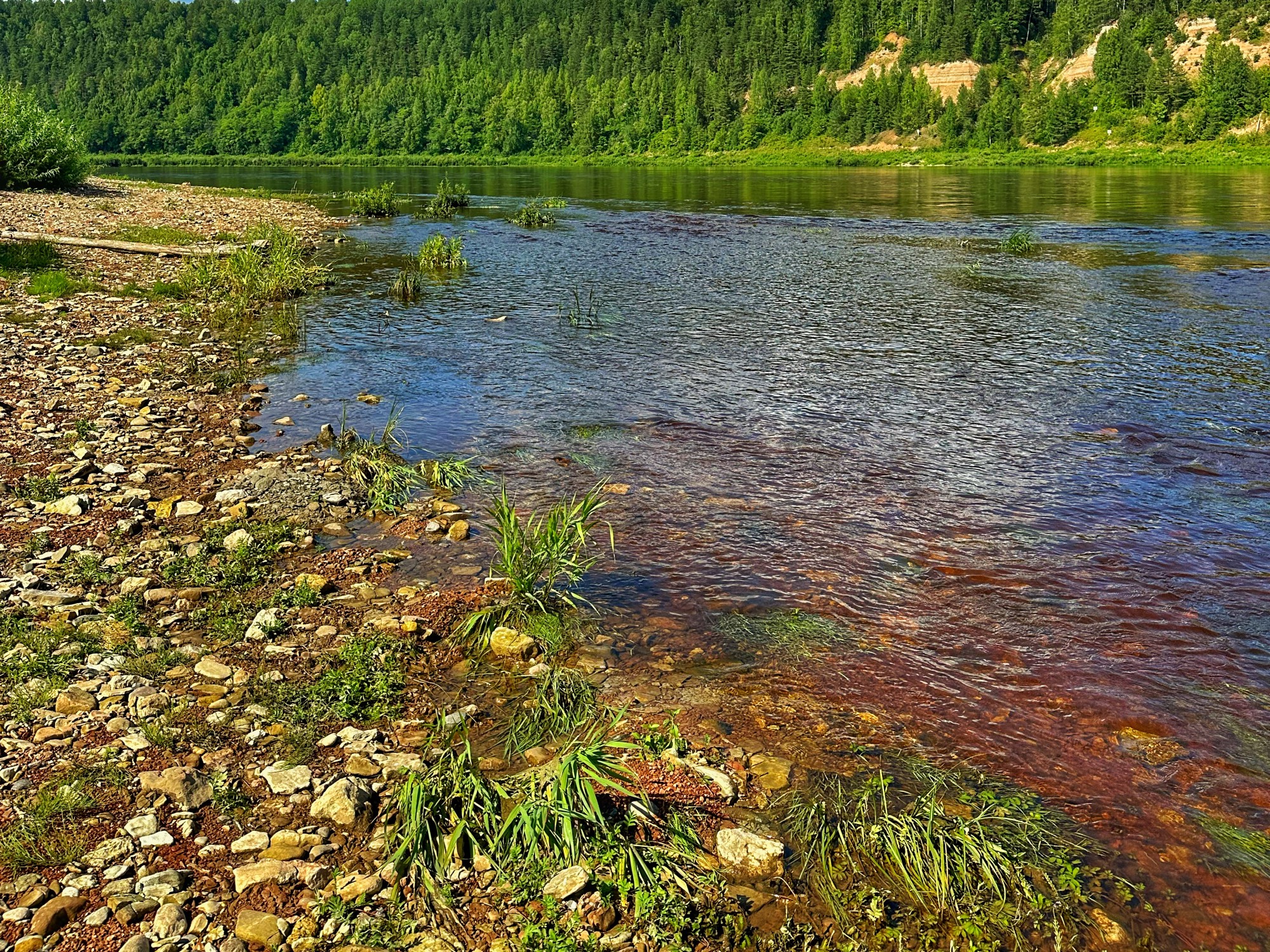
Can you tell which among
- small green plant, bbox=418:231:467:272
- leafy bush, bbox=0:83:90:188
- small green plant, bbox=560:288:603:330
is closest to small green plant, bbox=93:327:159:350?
small green plant, bbox=560:288:603:330

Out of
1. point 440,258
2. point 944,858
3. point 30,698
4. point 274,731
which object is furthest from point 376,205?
point 944,858

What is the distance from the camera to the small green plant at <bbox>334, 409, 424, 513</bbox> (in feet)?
35.1

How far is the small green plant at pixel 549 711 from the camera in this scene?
6.51 m

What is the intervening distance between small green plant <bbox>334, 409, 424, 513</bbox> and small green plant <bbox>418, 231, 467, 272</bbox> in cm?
1718

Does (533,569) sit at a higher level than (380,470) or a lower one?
lower

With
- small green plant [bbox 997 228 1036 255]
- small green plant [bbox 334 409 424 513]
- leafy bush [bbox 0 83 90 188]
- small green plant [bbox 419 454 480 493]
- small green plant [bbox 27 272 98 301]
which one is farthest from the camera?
leafy bush [bbox 0 83 90 188]

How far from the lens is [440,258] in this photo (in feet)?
95.1

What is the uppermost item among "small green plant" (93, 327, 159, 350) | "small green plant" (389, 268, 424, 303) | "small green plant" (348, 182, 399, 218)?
"small green plant" (348, 182, 399, 218)

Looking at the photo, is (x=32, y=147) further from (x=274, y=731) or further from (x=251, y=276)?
(x=274, y=731)

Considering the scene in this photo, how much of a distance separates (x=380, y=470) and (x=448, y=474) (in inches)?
32.5

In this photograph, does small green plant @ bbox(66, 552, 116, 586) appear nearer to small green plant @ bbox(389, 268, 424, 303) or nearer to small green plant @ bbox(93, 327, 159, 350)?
small green plant @ bbox(93, 327, 159, 350)

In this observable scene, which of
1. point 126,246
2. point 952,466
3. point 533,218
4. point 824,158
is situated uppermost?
point 824,158

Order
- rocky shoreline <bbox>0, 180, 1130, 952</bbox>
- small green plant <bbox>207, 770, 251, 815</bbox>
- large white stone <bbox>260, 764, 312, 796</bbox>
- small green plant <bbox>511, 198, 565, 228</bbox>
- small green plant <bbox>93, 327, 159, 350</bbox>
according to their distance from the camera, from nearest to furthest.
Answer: rocky shoreline <bbox>0, 180, 1130, 952</bbox> → small green plant <bbox>207, 770, 251, 815</bbox> → large white stone <bbox>260, 764, 312, 796</bbox> → small green plant <bbox>93, 327, 159, 350</bbox> → small green plant <bbox>511, 198, 565, 228</bbox>

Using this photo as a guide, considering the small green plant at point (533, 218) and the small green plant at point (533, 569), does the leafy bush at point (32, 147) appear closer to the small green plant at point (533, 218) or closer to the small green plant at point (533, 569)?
the small green plant at point (533, 218)
